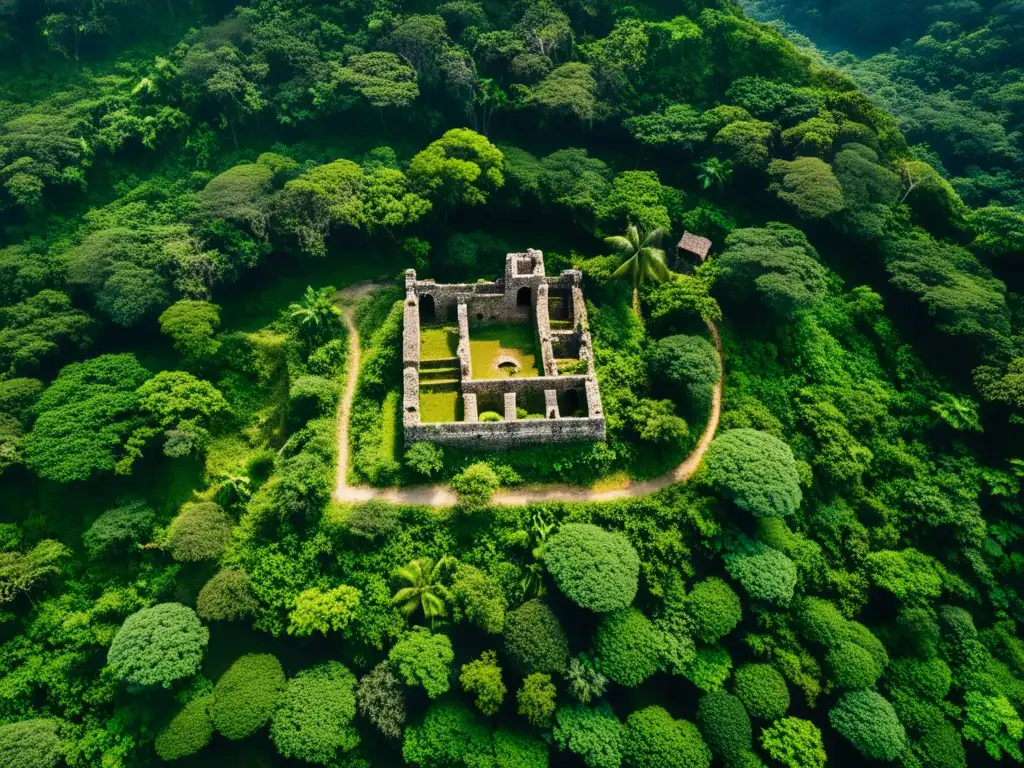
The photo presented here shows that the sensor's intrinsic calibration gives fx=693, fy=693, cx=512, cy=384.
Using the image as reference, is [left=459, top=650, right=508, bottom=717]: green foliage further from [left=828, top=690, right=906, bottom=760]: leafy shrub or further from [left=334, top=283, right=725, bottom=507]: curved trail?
[left=828, top=690, right=906, bottom=760]: leafy shrub

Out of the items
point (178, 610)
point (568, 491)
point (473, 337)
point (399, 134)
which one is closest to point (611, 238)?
point (473, 337)

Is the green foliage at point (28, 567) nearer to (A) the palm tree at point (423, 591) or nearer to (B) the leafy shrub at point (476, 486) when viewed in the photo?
(A) the palm tree at point (423, 591)

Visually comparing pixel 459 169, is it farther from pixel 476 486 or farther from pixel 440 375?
pixel 476 486

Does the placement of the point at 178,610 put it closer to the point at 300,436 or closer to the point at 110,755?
the point at 110,755

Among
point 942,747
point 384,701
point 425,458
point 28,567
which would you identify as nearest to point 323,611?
point 384,701

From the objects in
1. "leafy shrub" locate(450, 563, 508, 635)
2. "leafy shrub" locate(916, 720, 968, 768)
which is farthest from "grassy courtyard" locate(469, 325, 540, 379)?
"leafy shrub" locate(916, 720, 968, 768)

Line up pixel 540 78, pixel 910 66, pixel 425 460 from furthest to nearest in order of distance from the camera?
pixel 910 66, pixel 540 78, pixel 425 460

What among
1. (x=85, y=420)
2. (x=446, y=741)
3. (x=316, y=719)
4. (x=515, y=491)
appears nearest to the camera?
(x=446, y=741)
